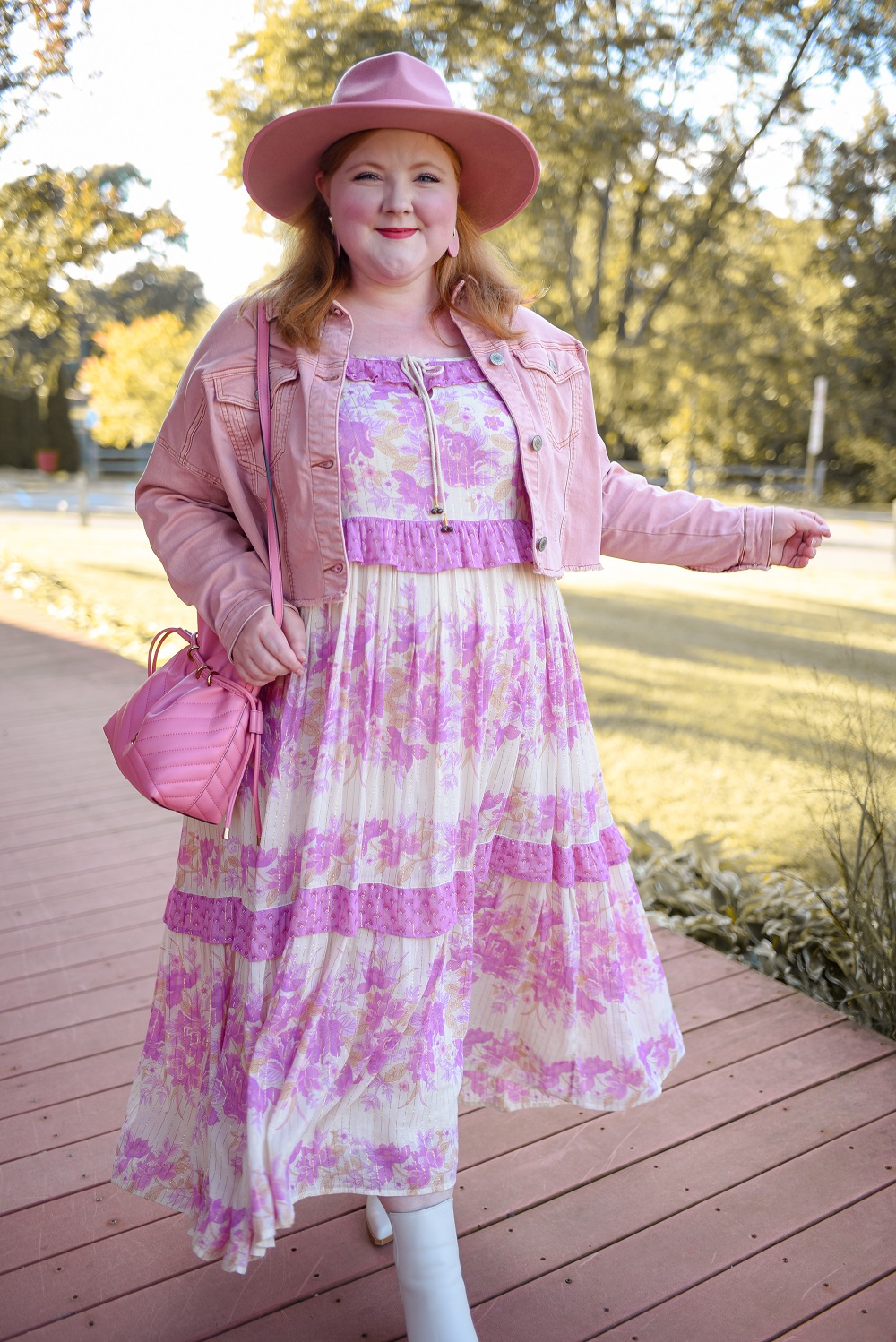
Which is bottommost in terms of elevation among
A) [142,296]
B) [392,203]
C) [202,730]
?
[202,730]

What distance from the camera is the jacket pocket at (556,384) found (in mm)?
1552

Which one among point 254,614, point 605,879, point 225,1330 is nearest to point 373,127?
point 254,614

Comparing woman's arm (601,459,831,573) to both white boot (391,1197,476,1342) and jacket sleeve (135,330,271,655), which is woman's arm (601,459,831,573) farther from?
white boot (391,1197,476,1342)

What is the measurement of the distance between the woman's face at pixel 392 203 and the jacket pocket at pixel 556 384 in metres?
0.20

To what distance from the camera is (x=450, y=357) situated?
5.01ft

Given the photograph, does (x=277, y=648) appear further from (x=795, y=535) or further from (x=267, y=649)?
(x=795, y=535)

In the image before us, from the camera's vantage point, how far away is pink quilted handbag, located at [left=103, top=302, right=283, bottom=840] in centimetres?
138

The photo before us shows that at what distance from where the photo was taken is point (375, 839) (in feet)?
4.74

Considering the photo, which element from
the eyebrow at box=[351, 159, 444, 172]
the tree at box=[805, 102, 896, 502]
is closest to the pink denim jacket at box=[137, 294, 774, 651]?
the eyebrow at box=[351, 159, 444, 172]

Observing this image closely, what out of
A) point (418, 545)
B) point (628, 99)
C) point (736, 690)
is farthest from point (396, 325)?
point (736, 690)

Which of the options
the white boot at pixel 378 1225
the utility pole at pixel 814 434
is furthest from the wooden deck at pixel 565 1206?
the utility pole at pixel 814 434

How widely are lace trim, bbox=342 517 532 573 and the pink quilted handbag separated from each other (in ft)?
0.37

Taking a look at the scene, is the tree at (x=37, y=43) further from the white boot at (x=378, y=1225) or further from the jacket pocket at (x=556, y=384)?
the white boot at (x=378, y=1225)

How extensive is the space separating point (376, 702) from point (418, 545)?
0.20 meters
